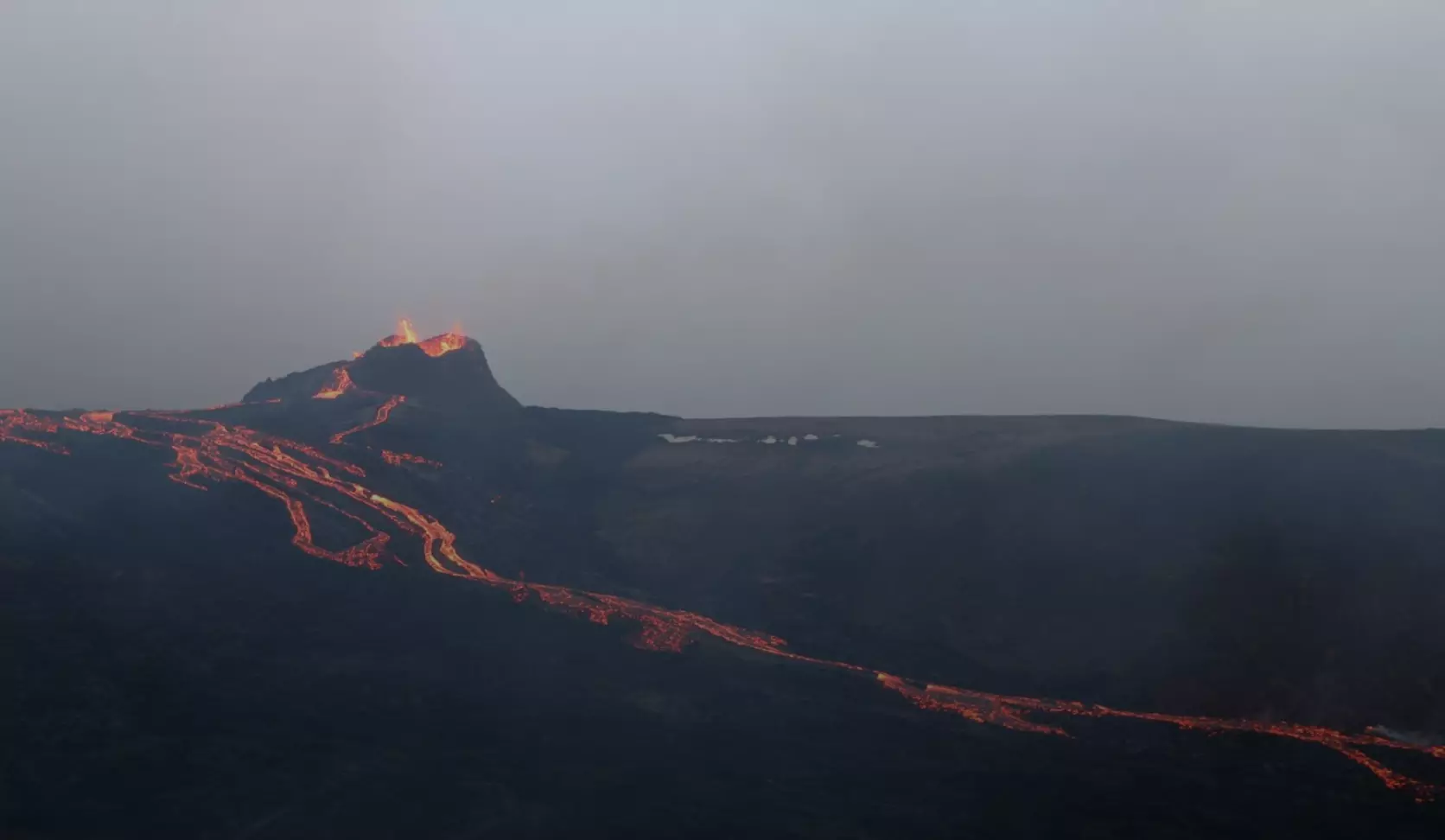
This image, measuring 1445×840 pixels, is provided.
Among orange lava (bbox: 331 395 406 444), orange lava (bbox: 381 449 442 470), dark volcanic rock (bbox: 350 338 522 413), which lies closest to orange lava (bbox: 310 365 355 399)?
dark volcanic rock (bbox: 350 338 522 413)

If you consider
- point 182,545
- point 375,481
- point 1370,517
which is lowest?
point 182,545

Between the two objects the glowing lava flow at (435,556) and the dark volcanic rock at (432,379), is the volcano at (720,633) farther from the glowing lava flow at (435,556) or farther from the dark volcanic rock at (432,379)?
the dark volcanic rock at (432,379)

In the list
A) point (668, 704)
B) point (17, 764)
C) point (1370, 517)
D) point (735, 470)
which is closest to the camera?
point (17, 764)

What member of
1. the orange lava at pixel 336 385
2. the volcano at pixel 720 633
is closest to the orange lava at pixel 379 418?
the volcano at pixel 720 633

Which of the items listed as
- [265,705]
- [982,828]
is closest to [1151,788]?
[982,828]

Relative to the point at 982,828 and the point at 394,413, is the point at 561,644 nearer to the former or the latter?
the point at 982,828

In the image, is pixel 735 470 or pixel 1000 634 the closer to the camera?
pixel 1000 634

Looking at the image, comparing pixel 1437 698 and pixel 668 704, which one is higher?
pixel 1437 698

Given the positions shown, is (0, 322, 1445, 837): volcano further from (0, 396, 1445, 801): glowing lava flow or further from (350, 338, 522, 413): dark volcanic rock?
(350, 338, 522, 413): dark volcanic rock

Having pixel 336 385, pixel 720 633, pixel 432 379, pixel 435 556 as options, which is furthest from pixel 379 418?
pixel 720 633
